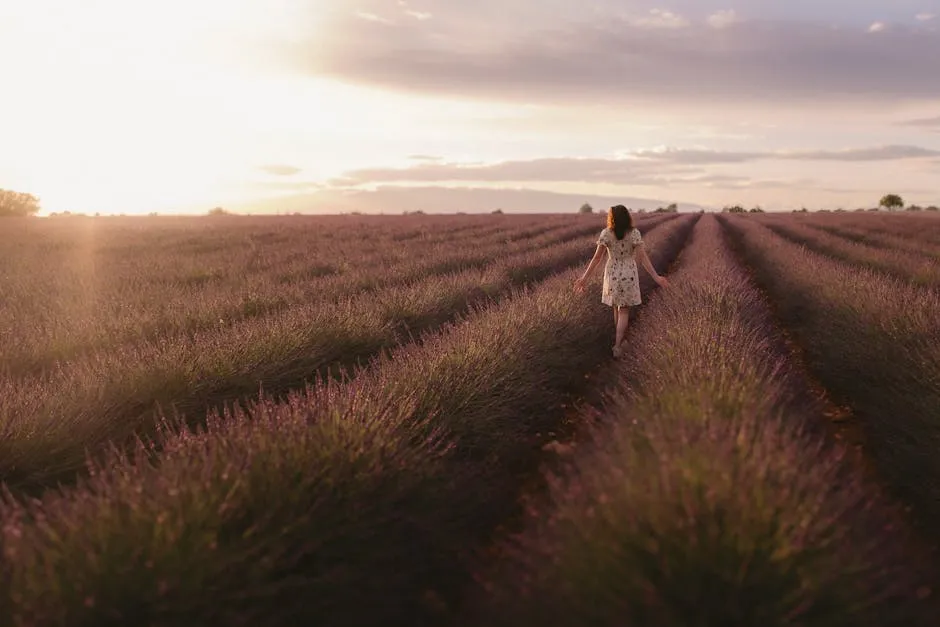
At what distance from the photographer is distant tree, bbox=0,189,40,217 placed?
207 feet

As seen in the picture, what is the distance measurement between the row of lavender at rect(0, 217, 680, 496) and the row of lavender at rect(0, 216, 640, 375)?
1.74ft

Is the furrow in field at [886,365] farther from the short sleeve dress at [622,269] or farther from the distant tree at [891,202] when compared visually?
the distant tree at [891,202]

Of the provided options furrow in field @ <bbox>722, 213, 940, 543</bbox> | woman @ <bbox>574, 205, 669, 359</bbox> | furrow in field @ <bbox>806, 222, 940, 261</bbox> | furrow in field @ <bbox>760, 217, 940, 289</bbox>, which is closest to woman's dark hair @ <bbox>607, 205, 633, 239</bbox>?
woman @ <bbox>574, 205, 669, 359</bbox>

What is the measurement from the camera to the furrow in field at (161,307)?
19.6 feet

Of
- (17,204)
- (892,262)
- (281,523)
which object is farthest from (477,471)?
(17,204)

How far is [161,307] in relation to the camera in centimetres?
784

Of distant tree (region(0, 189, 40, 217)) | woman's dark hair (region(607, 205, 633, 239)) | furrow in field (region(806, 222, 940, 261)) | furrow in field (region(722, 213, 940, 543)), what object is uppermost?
distant tree (region(0, 189, 40, 217))

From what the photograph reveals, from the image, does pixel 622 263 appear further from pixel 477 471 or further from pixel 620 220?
pixel 477 471

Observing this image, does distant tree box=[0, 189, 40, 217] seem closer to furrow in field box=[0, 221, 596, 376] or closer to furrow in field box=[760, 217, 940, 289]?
furrow in field box=[0, 221, 596, 376]

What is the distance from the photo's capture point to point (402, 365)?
15.0ft

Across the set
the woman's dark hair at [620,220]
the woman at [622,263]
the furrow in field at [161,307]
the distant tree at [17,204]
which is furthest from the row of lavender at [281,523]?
the distant tree at [17,204]

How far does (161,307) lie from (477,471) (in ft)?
19.7

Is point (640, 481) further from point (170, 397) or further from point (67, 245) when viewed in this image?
point (67, 245)

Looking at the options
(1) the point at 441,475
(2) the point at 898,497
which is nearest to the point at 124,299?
(1) the point at 441,475
